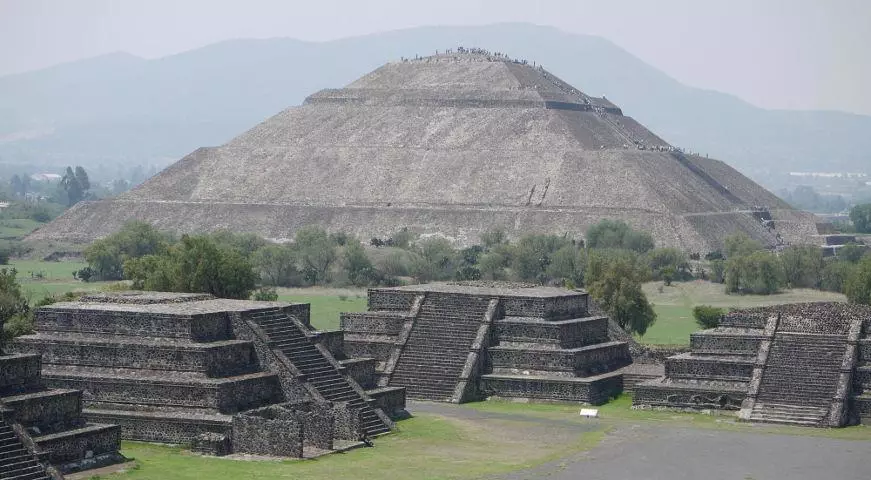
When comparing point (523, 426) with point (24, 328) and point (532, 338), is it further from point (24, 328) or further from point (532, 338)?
point (24, 328)

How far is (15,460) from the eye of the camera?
36062 millimetres

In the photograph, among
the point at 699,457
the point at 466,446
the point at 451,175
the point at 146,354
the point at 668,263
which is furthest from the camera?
the point at 451,175

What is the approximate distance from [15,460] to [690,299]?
215ft

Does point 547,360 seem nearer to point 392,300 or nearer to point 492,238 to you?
point 392,300

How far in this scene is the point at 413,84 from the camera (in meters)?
169

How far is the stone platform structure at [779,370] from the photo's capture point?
51.2 m

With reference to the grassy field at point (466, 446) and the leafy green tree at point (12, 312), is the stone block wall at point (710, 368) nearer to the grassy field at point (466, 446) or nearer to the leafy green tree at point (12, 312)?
the grassy field at point (466, 446)

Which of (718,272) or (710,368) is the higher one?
(718,272)

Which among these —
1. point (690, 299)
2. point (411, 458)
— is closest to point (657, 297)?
point (690, 299)

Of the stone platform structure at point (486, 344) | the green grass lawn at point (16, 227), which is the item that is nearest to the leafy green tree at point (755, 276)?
the stone platform structure at point (486, 344)

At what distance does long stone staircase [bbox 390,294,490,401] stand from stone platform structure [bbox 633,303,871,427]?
18.9 ft

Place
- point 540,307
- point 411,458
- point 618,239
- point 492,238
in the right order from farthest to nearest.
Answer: point 492,238
point 618,239
point 540,307
point 411,458

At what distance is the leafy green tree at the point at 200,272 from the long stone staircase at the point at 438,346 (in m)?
8.66

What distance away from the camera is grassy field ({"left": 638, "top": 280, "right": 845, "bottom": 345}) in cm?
8131
